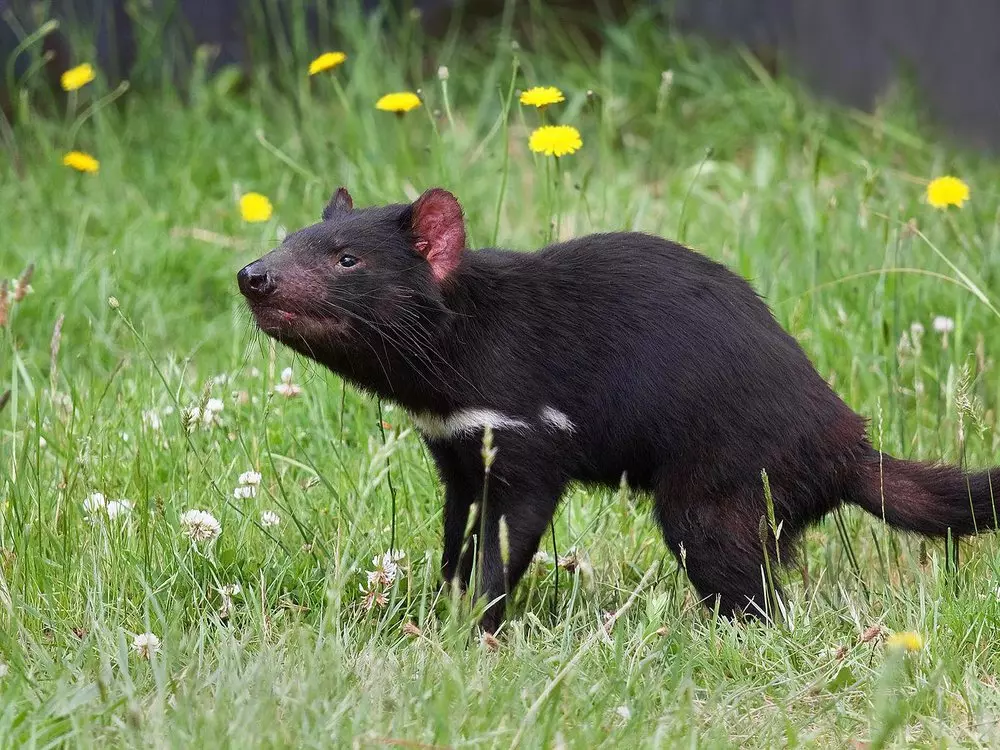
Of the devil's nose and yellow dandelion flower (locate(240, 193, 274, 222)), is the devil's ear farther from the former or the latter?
yellow dandelion flower (locate(240, 193, 274, 222))

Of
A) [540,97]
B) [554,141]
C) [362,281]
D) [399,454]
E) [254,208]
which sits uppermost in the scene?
[540,97]

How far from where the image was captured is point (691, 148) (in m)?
6.50

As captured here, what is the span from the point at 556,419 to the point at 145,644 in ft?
3.06

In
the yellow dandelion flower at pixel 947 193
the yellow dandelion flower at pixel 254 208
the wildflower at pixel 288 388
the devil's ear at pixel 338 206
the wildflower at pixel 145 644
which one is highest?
the devil's ear at pixel 338 206

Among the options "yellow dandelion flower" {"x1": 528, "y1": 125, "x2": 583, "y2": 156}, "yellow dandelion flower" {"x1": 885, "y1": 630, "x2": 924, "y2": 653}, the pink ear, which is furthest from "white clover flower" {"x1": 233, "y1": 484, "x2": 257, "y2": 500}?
"yellow dandelion flower" {"x1": 885, "y1": 630, "x2": 924, "y2": 653}

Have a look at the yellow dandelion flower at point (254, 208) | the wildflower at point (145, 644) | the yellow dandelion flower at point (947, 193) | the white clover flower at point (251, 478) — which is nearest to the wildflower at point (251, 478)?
the white clover flower at point (251, 478)

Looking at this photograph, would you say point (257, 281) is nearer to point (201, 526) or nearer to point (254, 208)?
point (201, 526)

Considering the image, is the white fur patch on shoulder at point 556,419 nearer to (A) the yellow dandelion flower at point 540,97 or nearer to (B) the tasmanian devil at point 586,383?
(B) the tasmanian devil at point 586,383

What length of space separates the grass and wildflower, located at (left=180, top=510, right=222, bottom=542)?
0.06 metres

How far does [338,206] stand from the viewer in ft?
10.4

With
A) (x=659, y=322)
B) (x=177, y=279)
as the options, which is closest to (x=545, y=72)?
(x=177, y=279)

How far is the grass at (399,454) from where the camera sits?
8.16 feet

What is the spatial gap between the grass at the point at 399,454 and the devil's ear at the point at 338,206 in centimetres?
30

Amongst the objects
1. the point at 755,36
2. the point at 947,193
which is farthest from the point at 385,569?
the point at 755,36
